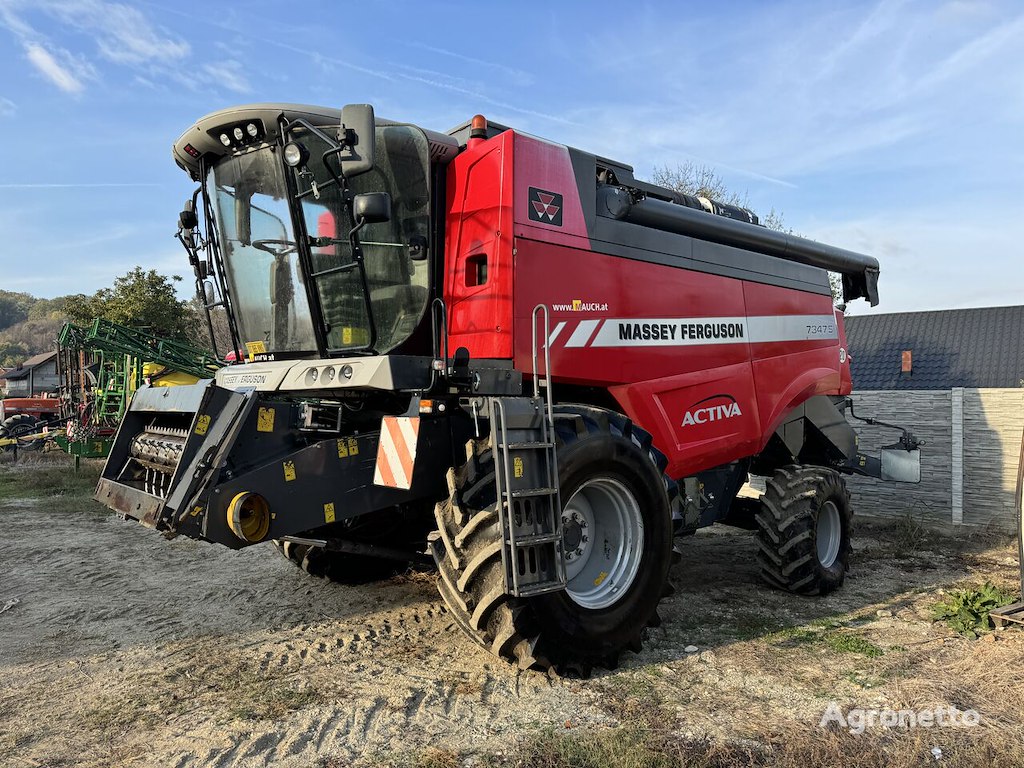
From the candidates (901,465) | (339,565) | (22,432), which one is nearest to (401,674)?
(339,565)

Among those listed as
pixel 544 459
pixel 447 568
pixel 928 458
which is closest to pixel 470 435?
pixel 544 459

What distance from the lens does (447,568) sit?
362 cm

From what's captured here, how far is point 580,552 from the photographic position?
13.7 feet

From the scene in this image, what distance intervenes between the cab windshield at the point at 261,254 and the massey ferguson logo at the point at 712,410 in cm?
270

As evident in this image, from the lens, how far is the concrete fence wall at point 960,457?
28.4ft

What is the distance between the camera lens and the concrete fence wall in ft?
28.4

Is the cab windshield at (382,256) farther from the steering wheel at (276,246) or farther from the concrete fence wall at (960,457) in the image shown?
the concrete fence wall at (960,457)

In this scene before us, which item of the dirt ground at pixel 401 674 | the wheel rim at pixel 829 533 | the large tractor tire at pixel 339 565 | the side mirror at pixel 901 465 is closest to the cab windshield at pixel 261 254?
the large tractor tire at pixel 339 565

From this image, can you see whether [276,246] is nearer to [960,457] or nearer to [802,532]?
[802,532]

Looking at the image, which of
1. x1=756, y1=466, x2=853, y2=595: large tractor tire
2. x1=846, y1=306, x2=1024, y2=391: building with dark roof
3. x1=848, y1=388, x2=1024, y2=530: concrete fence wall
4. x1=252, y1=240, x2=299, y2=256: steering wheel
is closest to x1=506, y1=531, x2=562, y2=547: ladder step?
x1=252, y1=240, x2=299, y2=256: steering wheel

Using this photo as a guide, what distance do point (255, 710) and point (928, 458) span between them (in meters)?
8.81

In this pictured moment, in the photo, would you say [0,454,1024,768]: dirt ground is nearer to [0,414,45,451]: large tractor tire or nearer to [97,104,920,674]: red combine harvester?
[97,104,920,674]: red combine harvester

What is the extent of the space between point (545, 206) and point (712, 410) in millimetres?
2078

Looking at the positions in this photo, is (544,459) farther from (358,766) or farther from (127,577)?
(127,577)
